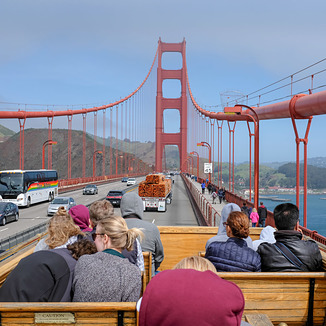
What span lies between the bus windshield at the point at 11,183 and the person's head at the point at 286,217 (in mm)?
29591

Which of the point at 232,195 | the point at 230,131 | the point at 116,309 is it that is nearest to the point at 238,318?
the point at 116,309

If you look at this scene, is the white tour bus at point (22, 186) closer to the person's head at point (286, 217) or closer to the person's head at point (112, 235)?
the person's head at point (286, 217)

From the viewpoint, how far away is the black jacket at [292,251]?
404 cm

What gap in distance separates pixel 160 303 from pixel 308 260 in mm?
2702

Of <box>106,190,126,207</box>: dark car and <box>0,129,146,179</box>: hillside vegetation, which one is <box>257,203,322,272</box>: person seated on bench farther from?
<box>0,129,146,179</box>: hillside vegetation

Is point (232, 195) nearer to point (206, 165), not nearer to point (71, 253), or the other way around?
point (206, 165)

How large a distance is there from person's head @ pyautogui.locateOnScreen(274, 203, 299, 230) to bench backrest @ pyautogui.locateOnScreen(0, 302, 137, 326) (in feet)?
6.43

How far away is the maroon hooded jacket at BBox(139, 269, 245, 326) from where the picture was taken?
1.73m

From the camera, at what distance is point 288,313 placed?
12.8ft

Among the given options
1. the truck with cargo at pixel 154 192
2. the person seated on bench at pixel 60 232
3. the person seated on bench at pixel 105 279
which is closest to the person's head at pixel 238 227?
the person seated on bench at pixel 105 279

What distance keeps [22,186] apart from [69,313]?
3054 cm

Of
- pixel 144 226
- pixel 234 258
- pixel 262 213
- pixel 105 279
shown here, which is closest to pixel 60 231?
pixel 105 279

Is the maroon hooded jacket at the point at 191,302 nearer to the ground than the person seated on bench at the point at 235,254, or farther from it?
farther from it

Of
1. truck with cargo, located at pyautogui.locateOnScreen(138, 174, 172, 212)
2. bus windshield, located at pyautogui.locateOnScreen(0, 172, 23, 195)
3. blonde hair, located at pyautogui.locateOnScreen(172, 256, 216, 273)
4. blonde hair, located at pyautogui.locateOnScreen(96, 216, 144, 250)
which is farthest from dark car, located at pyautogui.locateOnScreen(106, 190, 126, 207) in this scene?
blonde hair, located at pyautogui.locateOnScreen(172, 256, 216, 273)
